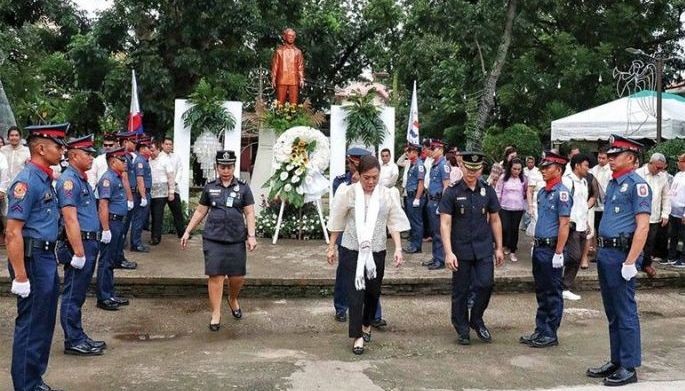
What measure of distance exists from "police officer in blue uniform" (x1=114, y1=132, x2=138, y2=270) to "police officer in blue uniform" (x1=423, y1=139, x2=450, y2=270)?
391 centimetres

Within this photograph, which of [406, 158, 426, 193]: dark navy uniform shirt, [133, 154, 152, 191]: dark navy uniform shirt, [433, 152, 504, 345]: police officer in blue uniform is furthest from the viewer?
[406, 158, 426, 193]: dark navy uniform shirt

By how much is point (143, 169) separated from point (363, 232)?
191 inches

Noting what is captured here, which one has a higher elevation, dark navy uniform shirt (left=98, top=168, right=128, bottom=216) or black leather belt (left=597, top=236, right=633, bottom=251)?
dark navy uniform shirt (left=98, top=168, right=128, bottom=216)

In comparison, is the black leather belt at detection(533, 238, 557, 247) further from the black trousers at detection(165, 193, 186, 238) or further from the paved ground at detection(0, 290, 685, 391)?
the black trousers at detection(165, 193, 186, 238)

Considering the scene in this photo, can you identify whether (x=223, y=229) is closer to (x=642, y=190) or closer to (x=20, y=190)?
(x=20, y=190)

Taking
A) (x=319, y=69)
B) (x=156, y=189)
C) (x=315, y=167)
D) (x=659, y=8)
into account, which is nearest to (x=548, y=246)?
(x=315, y=167)

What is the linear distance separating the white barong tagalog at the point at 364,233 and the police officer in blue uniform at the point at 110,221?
266 cm

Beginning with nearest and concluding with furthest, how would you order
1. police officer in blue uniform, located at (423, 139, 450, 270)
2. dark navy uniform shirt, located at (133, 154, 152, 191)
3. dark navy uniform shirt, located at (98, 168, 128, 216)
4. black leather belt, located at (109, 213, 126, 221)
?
dark navy uniform shirt, located at (98, 168, 128, 216) < black leather belt, located at (109, 213, 126, 221) < police officer in blue uniform, located at (423, 139, 450, 270) < dark navy uniform shirt, located at (133, 154, 152, 191)

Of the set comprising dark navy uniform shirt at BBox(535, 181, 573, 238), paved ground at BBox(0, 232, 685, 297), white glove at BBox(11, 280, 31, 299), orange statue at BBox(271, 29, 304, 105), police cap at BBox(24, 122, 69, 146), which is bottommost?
paved ground at BBox(0, 232, 685, 297)

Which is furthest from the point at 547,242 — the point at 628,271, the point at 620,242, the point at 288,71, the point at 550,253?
the point at 288,71

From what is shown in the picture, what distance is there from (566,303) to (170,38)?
13.3 meters

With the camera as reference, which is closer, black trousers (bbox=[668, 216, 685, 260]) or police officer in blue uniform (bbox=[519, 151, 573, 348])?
police officer in blue uniform (bbox=[519, 151, 573, 348])

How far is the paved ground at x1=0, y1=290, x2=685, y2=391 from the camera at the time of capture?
504cm

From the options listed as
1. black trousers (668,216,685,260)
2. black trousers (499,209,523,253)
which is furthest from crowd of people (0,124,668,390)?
black trousers (499,209,523,253)
